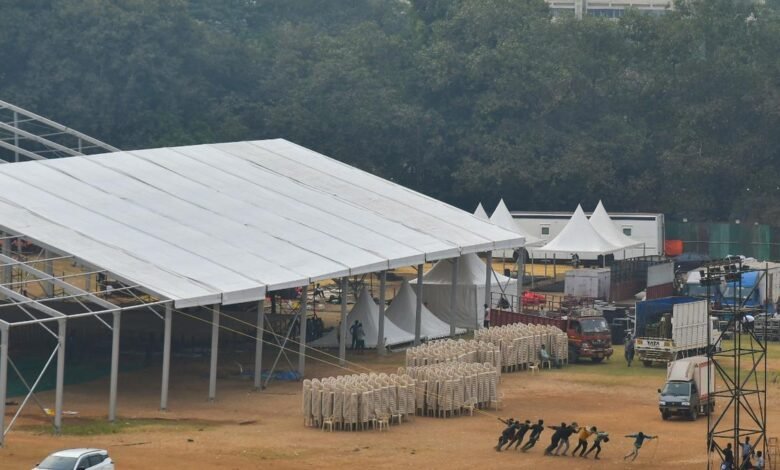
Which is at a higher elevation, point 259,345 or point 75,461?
point 259,345

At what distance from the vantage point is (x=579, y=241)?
90.2 meters

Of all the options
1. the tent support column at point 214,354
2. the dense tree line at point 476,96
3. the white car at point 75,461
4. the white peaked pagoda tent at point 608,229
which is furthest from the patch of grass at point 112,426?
the dense tree line at point 476,96

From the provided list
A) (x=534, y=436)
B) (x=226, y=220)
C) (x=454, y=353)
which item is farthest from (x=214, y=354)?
(x=534, y=436)

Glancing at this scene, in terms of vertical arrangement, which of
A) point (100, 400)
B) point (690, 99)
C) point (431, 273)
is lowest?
point (100, 400)

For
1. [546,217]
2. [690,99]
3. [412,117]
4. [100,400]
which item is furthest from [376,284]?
[100,400]

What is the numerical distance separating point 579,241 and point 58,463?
53.5 m

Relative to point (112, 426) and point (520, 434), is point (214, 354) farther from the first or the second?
point (520, 434)

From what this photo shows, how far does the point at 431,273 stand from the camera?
2931 inches

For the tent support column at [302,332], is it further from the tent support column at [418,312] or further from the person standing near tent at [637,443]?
the person standing near tent at [637,443]

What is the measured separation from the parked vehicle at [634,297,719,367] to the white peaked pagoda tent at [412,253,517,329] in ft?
30.8

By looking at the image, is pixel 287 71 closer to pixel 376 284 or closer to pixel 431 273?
pixel 376 284

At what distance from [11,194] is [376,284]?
35444mm

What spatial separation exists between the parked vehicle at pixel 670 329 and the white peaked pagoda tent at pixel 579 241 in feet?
79.7

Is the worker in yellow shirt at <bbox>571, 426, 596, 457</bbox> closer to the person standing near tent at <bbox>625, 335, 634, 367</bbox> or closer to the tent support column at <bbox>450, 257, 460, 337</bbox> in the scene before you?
the person standing near tent at <bbox>625, 335, 634, 367</bbox>
